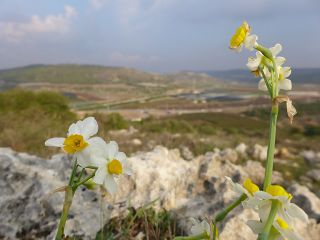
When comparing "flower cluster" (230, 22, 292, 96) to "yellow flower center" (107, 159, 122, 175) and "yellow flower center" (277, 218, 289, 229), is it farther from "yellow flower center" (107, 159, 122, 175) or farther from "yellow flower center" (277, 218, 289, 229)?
"yellow flower center" (107, 159, 122, 175)

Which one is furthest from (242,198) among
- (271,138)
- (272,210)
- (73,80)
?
(73,80)

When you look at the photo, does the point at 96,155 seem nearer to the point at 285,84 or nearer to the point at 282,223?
the point at 282,223

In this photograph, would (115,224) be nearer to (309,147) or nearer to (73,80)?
(309,147)

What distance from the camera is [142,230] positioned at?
3.03 m

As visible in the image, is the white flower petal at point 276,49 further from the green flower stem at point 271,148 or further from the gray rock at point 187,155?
the gray rock at point 187,155

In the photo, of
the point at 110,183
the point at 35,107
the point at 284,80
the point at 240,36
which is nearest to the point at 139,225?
the point at 110,183

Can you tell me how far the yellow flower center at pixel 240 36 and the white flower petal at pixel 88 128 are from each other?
2.44 ft

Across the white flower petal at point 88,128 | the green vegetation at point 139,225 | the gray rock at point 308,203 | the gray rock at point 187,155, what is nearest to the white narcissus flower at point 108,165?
the white flower petal at point 88,128

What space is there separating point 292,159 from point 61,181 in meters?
17.8

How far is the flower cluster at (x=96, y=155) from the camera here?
165 cm

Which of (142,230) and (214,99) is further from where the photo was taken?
(214,99)

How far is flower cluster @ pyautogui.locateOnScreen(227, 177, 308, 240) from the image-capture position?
1.26 metres

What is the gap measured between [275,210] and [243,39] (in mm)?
875

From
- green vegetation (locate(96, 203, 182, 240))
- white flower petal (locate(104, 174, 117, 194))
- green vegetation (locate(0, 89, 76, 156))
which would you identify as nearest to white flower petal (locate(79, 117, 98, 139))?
white flower petal (locate(104, 174, 117, 194))
